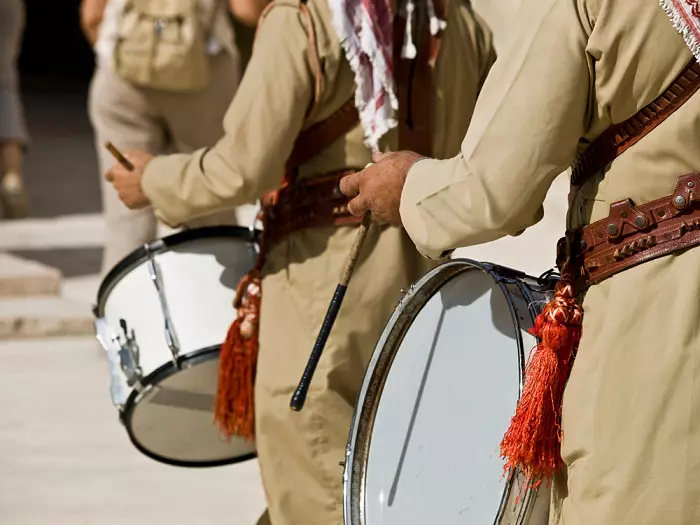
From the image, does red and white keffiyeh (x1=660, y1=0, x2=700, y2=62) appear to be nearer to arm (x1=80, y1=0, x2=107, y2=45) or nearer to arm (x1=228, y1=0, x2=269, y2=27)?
arm (x1=228, y1=0, x2=269, y2=27)

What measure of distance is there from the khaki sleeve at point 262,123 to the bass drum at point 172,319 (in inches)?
11.5

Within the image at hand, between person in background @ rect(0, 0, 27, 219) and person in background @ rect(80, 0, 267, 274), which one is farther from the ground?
person in background @ rect(80, 0, 267, 274)

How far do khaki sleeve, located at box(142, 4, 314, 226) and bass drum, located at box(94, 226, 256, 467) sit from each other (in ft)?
0.96

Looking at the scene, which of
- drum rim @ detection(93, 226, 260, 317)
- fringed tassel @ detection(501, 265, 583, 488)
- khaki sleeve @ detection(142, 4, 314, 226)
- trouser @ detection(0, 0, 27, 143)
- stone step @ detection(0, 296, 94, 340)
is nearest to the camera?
fringed tassel @ detection(501, 265, 583, 488)

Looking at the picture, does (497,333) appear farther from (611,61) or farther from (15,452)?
(15,452)

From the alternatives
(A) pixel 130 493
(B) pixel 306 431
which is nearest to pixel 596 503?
(B) pixel 306 431

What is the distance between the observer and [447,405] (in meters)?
2.25

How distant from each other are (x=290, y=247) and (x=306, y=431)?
40 cm

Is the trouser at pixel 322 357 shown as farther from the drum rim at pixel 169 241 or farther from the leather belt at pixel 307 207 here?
the drum rim at pixel 169 241

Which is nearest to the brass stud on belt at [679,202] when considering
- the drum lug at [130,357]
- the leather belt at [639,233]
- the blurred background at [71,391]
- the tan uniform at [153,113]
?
the leather belt at [639,233]

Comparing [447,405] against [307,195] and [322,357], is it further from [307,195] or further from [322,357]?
[307,195]

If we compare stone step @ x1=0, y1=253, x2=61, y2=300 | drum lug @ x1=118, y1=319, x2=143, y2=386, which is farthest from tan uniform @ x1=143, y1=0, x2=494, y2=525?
stone step @ x1=0, y1=253, x2=61, y2=300

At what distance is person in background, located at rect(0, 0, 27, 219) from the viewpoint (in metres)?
7.86

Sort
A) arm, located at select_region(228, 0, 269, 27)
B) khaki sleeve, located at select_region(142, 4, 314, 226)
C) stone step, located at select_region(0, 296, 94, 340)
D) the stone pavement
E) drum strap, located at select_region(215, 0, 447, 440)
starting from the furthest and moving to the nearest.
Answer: stone step, located at select_region(0, 296, 94, 340)
arm, located at select_region(228, 0, 269, 27)
the stone pavement
drum strap, located at select_region(215, 0, 447, 440)
khaki sleeve, located at select_region(142, 4, 314, 226)
